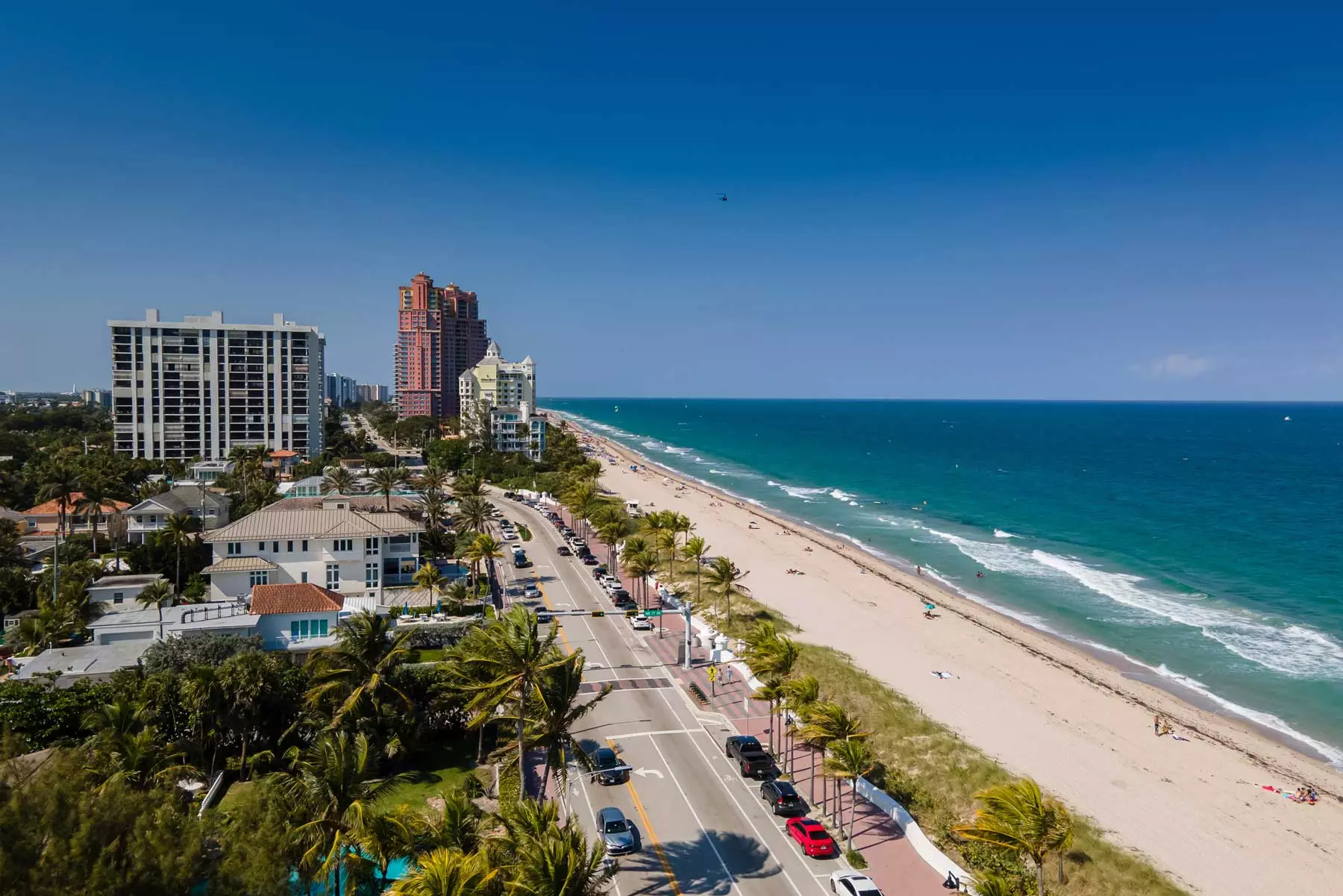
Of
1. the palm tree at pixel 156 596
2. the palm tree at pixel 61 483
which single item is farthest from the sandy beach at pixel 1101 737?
the palm tree at pixel 61 483

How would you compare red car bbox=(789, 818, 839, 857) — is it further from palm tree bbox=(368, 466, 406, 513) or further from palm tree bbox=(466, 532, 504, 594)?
palm tree bbox=(368, 466, 406, 513)

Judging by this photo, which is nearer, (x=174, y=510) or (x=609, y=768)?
(x=609, y=768)

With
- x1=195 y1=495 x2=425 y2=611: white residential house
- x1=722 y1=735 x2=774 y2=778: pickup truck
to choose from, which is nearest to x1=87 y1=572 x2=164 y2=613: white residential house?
x1=195 y1=495 x2=425 y2=611: white residential house

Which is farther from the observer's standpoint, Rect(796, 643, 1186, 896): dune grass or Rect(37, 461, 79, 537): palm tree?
Rect(37, 461, 79, 537): palm tree

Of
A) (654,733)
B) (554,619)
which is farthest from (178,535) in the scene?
(654,733)

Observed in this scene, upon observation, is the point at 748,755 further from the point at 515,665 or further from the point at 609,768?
the point at 515,665

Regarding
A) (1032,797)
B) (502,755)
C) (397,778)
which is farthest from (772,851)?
(397,778)

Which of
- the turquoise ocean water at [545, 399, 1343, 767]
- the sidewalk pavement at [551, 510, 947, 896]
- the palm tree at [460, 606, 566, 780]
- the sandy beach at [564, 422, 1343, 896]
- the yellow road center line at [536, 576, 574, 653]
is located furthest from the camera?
the turquoise ocean water at [545, 399, 1343, 767]

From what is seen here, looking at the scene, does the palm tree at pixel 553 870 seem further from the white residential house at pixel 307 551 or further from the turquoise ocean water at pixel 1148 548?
the turquoise ocean water at pixel 1148 548
